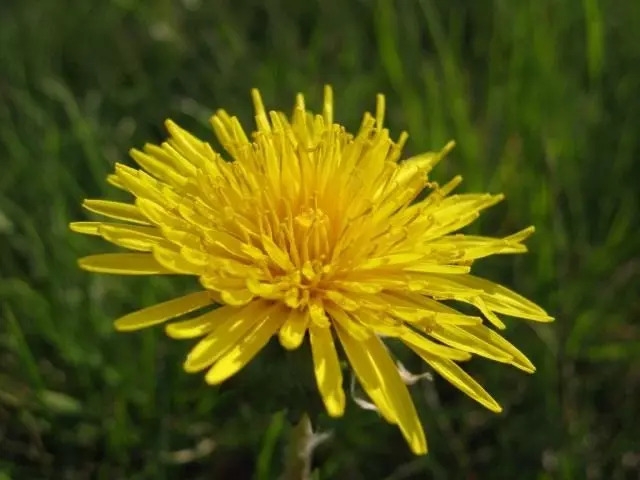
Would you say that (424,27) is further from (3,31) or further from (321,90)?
(3,31)

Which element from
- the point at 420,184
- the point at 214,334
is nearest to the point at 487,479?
the point at 420,184

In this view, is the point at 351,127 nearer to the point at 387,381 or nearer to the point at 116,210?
the point at 116,210

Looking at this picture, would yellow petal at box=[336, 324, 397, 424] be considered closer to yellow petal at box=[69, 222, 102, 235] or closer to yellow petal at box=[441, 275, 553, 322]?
yellow petal at box=[441, 275, 553, 322]

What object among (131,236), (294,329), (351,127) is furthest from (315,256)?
(351,127)

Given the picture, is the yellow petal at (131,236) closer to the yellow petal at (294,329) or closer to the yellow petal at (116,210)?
the yellow petal at (116,210)

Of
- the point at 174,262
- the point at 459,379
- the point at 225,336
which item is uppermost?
the point at 174,262

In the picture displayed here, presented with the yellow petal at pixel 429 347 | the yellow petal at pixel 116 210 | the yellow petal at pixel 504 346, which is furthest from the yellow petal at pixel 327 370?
the yellow petal at pixel 116 210
